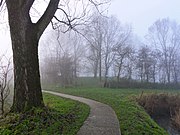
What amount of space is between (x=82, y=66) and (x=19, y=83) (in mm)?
46141

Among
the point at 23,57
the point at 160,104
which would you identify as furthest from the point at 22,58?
the point at 160,104

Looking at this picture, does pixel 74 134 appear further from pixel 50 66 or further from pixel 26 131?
pixel 50 66

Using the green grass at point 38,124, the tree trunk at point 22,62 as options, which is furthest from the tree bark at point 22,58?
the green grass at point 38,124

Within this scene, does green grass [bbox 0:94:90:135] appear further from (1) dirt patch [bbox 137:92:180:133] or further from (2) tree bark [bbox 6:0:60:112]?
(1) dirt patch [bbox 137:92:180:133]

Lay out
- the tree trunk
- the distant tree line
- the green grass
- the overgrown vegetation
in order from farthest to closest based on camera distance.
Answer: the distant tree line
the overgrown vegetation
the tree trunk
the green grass

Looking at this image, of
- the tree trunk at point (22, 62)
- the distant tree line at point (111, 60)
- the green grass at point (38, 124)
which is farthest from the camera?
the distant tree line at point (111, 60)

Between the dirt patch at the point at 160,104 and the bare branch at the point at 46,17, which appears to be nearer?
the bare branch at the point at 46,17

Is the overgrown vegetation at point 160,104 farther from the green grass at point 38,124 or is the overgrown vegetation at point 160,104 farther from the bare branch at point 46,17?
the bare branch at point 46,17

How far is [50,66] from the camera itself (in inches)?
1649

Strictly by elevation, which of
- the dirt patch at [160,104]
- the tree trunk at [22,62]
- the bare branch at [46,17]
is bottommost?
the dirt patch at [160,104]

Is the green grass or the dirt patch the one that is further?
the dirt patch

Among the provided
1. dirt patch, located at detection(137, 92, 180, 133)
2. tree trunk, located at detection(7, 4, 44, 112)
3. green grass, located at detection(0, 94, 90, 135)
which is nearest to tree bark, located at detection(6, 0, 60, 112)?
tree trunk, located at detection(7, 4, 44, 112)

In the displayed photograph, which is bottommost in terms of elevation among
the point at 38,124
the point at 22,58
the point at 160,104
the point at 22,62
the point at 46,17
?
the point at 160,104

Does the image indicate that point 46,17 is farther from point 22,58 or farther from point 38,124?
point 38,124
